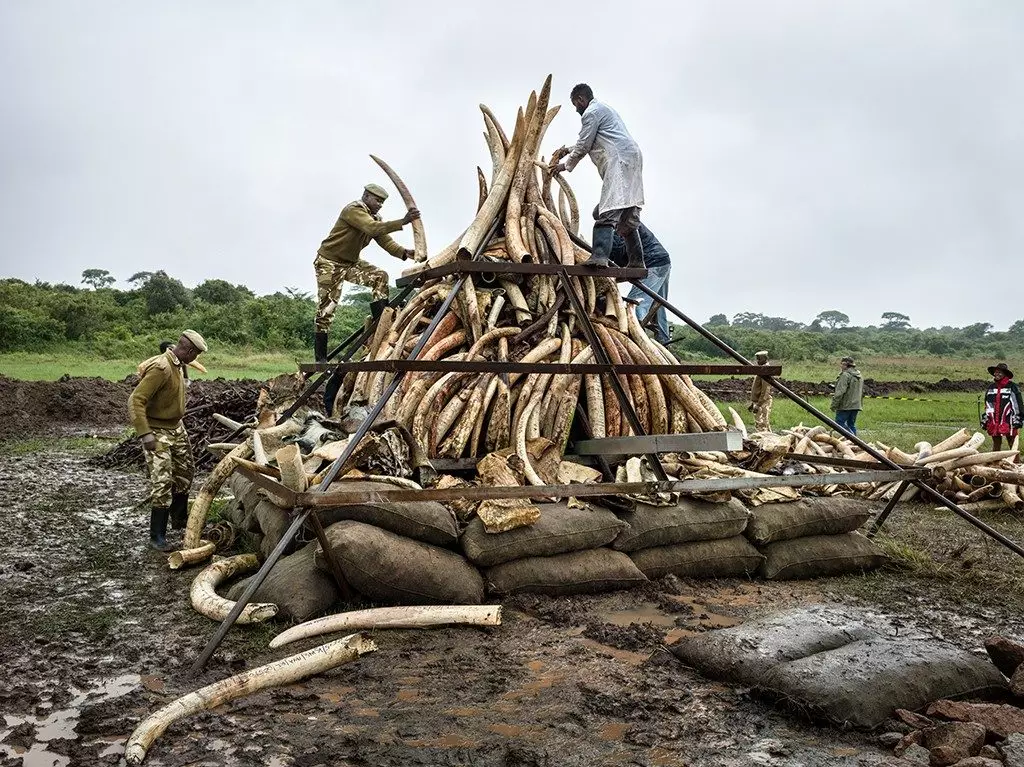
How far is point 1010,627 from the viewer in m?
5.26

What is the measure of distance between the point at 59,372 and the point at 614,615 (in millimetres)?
24812

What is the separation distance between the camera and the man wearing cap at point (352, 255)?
8.14m

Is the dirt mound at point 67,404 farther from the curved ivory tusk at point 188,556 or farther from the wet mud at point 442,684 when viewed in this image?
the wet mud at point 442,684

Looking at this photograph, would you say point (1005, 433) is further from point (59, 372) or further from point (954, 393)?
point (59, 372)

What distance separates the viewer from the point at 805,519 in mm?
6551

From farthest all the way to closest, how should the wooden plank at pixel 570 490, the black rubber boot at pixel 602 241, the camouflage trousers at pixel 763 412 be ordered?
1. the camouflage trousers at pixel 763 412
2. the black rubber boot at pixel 602 241
3. the wooden plank at pixel 570 490

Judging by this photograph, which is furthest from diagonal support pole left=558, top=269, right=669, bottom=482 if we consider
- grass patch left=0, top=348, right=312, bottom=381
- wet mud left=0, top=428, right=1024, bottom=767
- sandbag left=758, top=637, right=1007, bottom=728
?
grass patch left=0, top=348, right=312, bottom=381

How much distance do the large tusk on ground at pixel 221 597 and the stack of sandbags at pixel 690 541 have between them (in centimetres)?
256

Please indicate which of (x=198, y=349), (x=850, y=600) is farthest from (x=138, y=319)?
(x=850, y=600)

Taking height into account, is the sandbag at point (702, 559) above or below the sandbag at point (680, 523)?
below

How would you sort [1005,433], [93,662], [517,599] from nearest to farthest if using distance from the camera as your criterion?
[93,662]
[517,599]
[1005,433]

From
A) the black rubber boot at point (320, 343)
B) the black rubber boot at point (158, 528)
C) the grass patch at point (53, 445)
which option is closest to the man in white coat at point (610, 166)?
the black rubber boot at point (320, 343)

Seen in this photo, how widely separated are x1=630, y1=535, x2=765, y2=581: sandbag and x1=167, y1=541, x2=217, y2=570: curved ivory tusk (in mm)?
3553

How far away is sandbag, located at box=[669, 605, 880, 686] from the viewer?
13.3 feet
